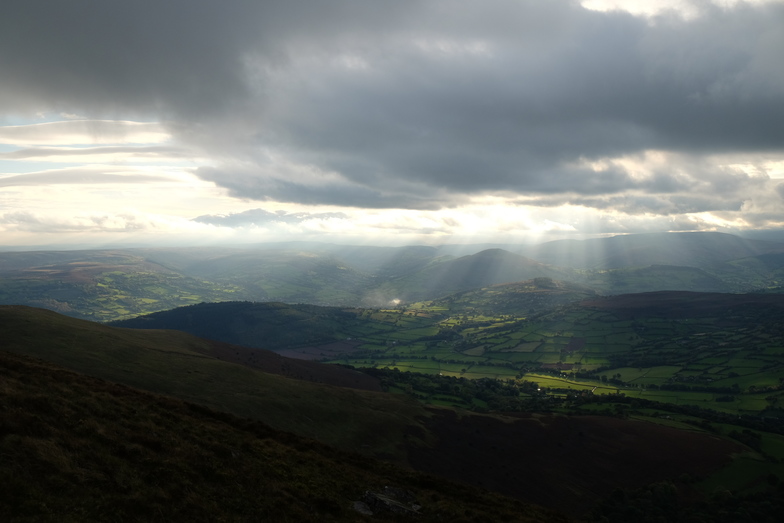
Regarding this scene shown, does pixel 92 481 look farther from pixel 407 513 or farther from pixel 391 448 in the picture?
pixel 391 448

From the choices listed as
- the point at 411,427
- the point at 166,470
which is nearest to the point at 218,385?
the point at 411,427

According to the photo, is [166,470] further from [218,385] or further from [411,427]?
[411,427]

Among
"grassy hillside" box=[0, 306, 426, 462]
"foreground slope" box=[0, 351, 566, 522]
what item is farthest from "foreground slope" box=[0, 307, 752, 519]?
"foreground slope" box=[0, 351, 566, 522]

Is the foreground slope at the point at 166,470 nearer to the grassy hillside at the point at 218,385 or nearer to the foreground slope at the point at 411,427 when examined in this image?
the grassy hillside at the point at 218,385

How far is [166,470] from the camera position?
89.4 feet

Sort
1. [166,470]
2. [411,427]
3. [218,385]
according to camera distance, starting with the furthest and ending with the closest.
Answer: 1. [411,427]
2. [218,385]
3. [166,470]

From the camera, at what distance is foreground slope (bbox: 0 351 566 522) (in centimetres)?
2169

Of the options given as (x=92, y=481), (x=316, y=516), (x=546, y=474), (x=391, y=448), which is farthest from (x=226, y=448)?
(x=546, y=474)

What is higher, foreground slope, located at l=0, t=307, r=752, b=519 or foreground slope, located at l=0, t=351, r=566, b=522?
foreground slope, located at l=0, t=351, r=566, b=522

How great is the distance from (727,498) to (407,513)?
307 feet

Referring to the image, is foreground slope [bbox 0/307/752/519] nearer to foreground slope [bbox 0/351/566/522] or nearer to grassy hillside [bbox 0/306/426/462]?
grassy hillside [bbox 0/306/426/462]

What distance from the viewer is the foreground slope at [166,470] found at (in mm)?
21688

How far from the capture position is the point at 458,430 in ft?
348

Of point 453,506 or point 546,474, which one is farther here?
point 546,474
